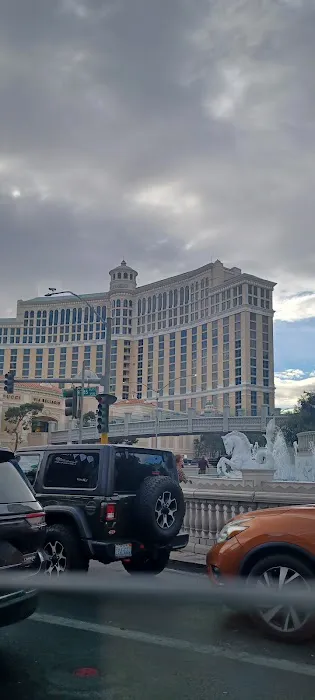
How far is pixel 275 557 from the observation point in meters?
5.18

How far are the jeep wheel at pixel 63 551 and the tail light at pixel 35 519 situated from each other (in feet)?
6.96

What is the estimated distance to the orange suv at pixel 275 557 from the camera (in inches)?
195

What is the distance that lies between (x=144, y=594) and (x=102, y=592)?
0.55 m

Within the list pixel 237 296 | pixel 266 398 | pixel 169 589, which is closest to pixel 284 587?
pixel 169 589

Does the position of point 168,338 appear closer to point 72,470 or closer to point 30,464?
point 30,464

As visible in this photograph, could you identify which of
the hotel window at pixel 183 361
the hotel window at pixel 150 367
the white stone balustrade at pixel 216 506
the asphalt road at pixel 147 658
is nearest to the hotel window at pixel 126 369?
the hotel window at pixel 150 367

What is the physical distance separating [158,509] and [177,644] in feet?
7.29

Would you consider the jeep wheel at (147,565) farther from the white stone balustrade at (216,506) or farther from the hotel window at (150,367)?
the hotel window at (150,367)

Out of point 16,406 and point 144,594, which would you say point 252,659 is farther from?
point 16,406

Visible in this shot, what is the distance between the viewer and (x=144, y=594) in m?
7.11

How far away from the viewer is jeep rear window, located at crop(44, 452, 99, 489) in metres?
7.22

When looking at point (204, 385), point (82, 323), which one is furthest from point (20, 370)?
point (204, 385)

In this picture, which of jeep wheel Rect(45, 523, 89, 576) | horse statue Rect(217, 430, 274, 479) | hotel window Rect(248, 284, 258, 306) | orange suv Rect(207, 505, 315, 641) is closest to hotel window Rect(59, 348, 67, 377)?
hotel window Rect(248, 284, 258, 306)

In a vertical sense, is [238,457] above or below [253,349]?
below
